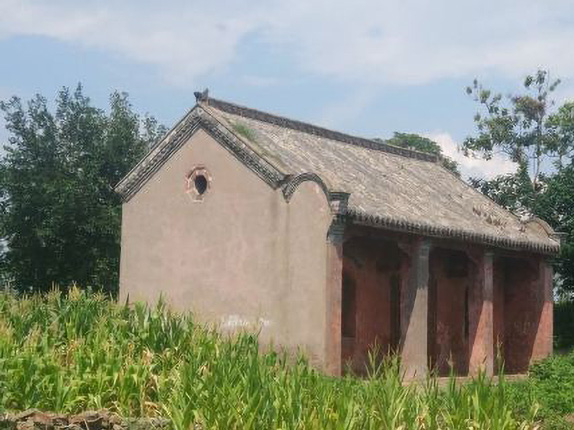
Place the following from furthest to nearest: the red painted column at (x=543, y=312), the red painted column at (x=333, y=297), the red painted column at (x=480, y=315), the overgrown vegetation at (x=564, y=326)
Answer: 1. the overgrown vegetation at (x=564, y=326)
2. the red painted column at (x=543, y=312)
3. the red painted column at (x=480, y=315)
4. the red painted column at (x=333, y=297)

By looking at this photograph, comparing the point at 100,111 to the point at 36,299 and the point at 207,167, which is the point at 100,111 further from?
the point at 36,299

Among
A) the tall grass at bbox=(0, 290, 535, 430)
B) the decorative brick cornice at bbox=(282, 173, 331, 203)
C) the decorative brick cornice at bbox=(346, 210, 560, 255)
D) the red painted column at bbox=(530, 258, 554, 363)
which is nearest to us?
the tall grass at bbox=(0, 290, 535, 430)

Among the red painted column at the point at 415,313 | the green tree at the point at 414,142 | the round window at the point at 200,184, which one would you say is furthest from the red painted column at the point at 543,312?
the green tree at the point at 414,142

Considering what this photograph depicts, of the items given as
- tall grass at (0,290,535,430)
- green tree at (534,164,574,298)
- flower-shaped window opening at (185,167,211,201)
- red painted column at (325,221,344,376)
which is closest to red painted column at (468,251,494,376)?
red painted column at (325,221,344,376)

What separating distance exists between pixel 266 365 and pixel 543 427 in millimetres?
4203

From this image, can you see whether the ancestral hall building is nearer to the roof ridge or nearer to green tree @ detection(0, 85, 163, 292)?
the roof ridge

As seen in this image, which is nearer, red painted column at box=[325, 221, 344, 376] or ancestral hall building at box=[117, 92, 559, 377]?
red painted column at box=[325, 221, 344, 376]

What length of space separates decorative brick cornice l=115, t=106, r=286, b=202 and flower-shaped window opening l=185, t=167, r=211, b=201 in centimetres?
81

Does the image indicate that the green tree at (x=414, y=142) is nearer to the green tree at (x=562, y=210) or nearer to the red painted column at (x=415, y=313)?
the green tree at (x=562, y=210)

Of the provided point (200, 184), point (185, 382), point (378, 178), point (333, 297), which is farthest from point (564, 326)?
point (185, 382)

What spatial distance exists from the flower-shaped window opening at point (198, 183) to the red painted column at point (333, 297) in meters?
→ 3.74

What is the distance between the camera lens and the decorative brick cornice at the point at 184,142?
20.2 m

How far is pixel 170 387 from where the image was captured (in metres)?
11.5

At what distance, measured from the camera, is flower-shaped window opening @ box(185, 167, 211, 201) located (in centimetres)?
2138
